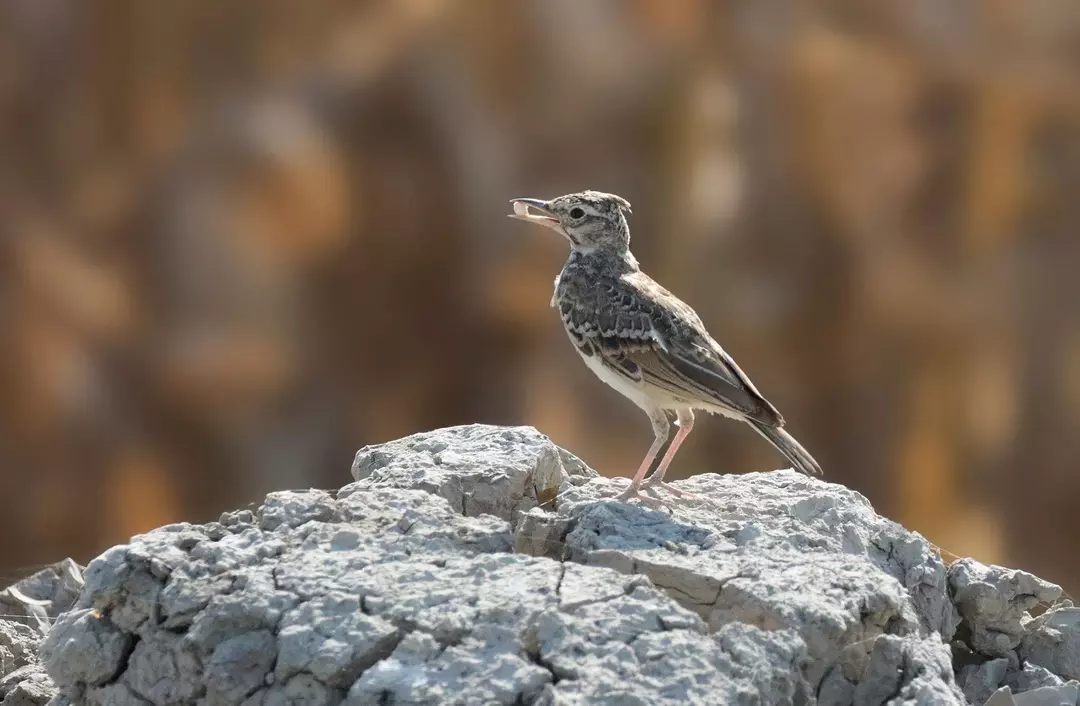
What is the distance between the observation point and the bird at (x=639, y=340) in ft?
9.61

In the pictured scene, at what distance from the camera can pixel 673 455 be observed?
2.96 meters

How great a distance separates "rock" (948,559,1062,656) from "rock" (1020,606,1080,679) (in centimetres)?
3

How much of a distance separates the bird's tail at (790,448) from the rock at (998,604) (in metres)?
0.45

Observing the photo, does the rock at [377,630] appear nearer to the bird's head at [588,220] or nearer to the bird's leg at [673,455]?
the bird's leg at [673,455]

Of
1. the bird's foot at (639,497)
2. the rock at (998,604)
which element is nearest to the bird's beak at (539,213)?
the bird's foot at (639,497)

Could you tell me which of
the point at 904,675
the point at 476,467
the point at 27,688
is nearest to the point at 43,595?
the point at 27,688

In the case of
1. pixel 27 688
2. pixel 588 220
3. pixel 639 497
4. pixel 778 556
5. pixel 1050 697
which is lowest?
pixel 27 688

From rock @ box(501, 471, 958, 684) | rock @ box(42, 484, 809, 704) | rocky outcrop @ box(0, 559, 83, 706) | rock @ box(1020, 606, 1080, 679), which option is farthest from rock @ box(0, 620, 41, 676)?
rock @ box(1020, 606, 1080, 679)

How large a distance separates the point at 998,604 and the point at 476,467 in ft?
3.65

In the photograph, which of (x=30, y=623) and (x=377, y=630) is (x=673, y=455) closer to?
(x=377, y=630)

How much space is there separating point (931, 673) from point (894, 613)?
0.44 feet

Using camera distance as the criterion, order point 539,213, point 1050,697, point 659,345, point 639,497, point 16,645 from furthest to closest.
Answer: point 539,213 → point 659,345 → point 16,645 → point 639,497 → point 1050,697

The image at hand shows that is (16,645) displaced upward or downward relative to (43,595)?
downward

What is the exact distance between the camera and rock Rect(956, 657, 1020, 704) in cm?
244
